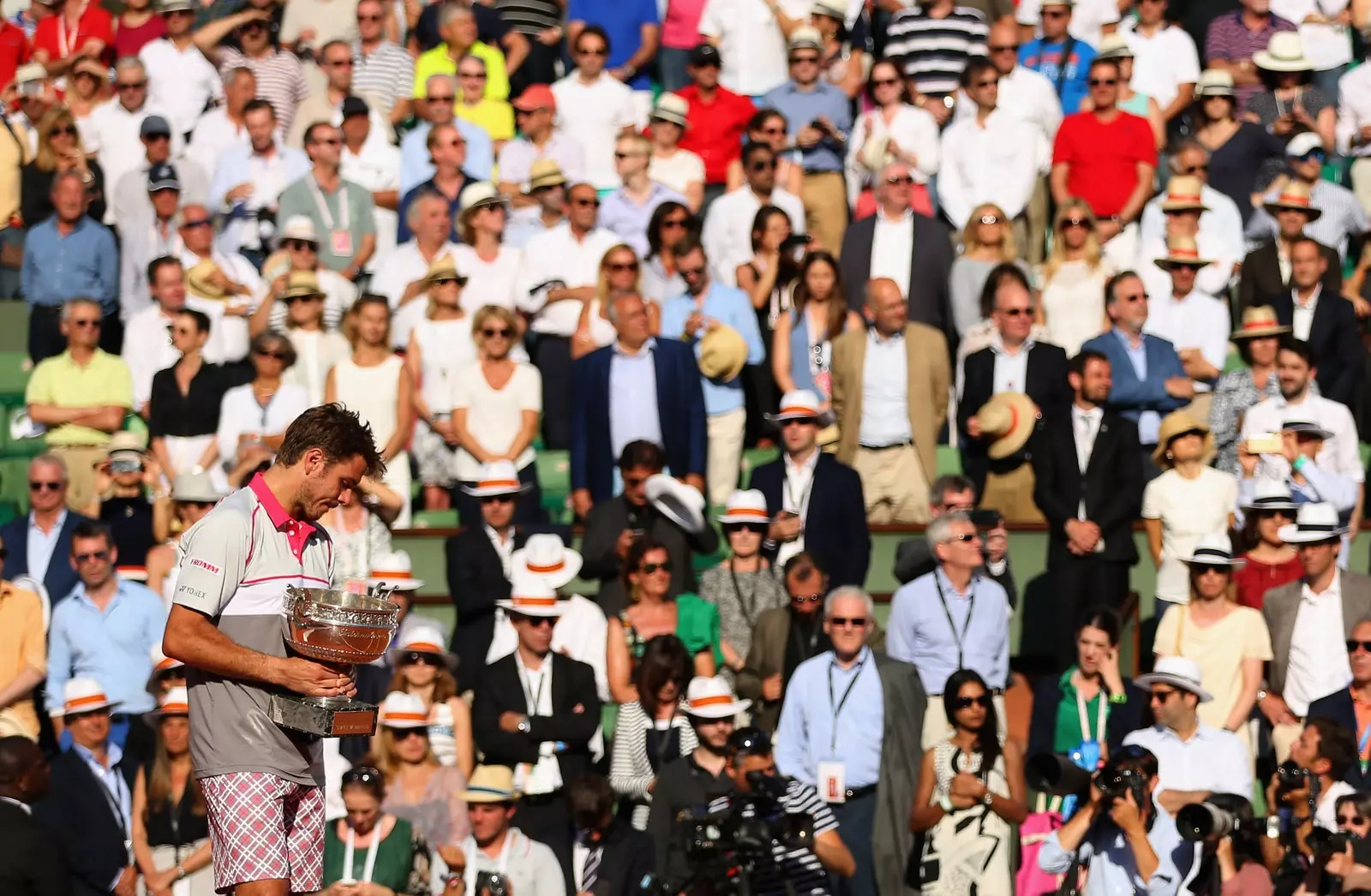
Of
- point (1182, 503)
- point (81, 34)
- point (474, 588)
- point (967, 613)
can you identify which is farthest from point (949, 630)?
point (81, 34)

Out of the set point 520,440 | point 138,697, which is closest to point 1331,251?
point 520,440

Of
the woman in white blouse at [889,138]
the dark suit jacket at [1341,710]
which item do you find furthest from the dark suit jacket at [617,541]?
the woman in white blouse at [889,138]

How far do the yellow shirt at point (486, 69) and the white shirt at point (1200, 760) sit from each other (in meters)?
7.34

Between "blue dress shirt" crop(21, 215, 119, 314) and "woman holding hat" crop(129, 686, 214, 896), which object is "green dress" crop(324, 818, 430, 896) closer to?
"woman holding hat" crop(129, 686, 214, 896)

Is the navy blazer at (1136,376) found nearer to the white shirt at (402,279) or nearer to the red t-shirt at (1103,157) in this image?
the red t-shirt at (1103,157)

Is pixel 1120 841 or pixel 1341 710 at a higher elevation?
pixel 1341 710

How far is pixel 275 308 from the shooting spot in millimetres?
14656

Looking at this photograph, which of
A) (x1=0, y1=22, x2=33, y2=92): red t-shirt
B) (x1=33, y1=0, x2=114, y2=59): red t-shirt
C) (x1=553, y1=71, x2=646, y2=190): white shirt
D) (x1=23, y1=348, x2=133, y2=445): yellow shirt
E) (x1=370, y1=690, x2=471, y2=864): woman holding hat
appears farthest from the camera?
(x1=0, y1=22, x2=33, y2=92): red t-shirt

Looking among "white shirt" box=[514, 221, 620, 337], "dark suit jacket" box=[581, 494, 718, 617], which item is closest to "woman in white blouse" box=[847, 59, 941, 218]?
"white shirt" box=[514, 221, 620, 337]

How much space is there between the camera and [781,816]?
10734 millimetres

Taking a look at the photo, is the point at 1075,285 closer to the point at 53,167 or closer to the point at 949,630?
the point at 949,630

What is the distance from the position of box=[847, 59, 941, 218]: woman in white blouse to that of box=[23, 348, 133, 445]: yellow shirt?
4.46 meters

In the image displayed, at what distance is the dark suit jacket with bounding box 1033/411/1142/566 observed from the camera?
1311cm

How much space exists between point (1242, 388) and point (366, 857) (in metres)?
5.53
